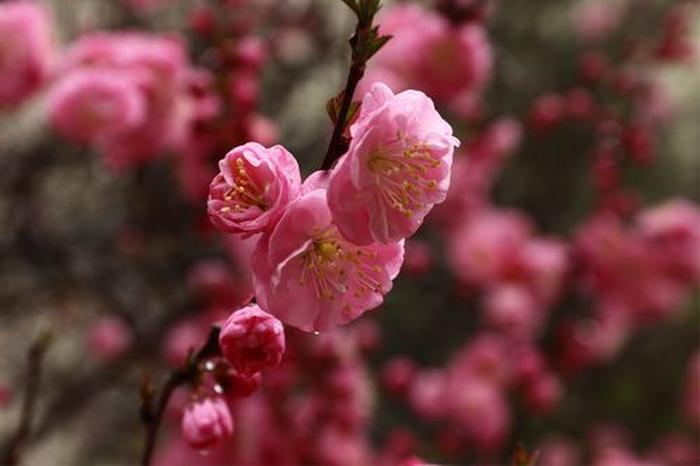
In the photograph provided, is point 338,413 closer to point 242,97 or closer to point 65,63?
point 242,97

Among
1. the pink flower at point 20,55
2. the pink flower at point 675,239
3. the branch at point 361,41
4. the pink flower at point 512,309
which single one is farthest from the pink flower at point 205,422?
the pink flower at point 675,239

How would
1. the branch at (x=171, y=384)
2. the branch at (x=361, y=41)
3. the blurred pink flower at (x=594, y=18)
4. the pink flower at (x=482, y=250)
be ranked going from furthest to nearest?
the blurred pink flower at (x=594, y=18), the pink flower at (x=482, y=250), the branch at (x=171, y=384), the branch at (x=361, y=41)

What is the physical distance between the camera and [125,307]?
179cm

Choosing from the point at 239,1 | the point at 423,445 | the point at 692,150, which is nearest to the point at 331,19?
the point at 239,1

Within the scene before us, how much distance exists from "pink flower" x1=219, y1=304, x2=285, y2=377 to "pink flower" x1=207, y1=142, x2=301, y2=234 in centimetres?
5

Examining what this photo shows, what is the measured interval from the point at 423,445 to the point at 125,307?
561mm

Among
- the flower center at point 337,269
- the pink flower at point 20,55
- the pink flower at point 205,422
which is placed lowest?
the pink flower at point 20,55

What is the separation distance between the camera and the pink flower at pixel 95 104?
4.57ft

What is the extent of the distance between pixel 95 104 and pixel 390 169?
2.85 ft

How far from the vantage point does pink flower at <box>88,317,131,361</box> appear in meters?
1.82

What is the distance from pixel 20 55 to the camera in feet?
4.70

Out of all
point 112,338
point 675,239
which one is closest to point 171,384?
point 112,338

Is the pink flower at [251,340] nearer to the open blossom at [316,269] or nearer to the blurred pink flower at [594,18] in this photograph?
the open blossom at [316,269]

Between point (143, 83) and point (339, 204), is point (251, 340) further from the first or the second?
point (143, 83)
